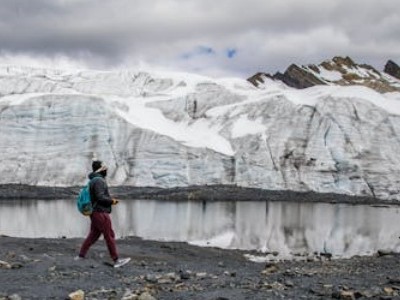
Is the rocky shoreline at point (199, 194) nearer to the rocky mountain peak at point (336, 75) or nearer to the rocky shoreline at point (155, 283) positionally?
the rocky shoreline at point (155, 283)

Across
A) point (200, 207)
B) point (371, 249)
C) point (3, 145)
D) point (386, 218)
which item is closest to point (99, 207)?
point (371, 249)

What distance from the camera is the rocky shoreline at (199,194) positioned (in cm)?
5877

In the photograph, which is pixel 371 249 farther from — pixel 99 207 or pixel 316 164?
pixel 316 164

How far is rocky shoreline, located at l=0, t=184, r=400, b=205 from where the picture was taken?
58772 mm

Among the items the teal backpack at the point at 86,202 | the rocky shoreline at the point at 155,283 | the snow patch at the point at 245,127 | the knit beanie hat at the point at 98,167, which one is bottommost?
the rocky shoreline at the point at 155,283

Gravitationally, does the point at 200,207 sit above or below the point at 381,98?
below

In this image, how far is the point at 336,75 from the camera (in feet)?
459

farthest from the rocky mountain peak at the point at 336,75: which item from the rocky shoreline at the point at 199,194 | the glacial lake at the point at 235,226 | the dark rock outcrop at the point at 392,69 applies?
the glacial lake at the point at 235,226

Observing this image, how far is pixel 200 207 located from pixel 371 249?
25.6 metres

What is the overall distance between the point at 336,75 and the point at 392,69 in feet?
75.2

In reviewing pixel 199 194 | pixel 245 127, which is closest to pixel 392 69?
pixel 245 127

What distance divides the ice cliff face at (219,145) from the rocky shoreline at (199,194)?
6.68 feet

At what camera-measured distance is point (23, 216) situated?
3738cm

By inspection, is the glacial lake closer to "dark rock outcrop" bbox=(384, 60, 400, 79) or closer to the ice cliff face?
the ice cliff face
